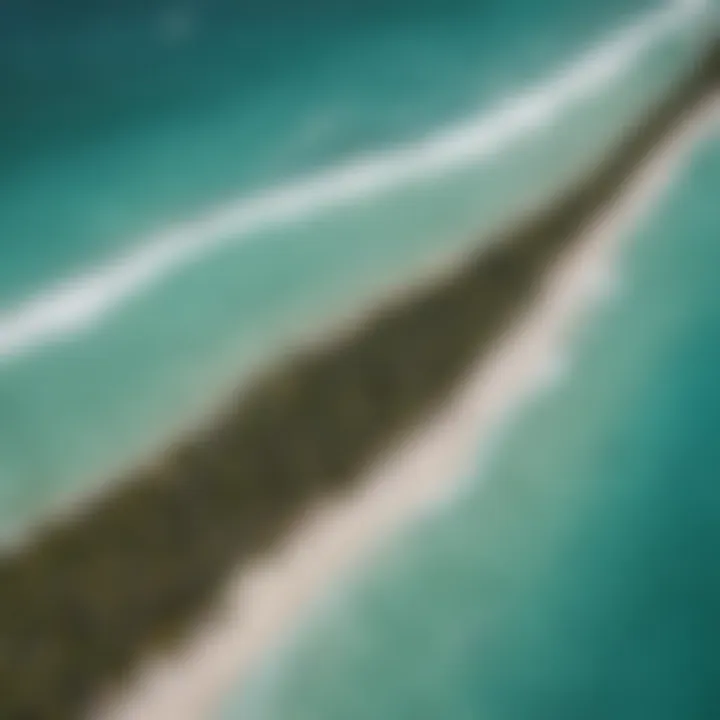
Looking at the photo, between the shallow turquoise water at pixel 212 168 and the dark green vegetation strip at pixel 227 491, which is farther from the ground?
the shallow turquoise water at pixel 212 168

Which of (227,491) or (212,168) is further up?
(212,168)

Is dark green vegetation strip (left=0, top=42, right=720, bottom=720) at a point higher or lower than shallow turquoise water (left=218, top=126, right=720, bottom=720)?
higher

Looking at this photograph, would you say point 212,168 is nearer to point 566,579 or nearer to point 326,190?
point 326,190

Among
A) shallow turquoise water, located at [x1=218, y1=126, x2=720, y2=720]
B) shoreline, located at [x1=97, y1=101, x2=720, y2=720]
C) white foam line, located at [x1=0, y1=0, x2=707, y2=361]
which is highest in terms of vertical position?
white foam line, located at [x1=0, y1=0, x2=707, y2=361]

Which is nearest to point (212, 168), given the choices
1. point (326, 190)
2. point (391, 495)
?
point (326, 190)

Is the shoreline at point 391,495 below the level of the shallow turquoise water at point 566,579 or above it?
above

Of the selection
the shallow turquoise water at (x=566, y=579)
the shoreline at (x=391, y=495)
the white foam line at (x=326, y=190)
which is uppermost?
the white foam line at (x=326, y=190)
